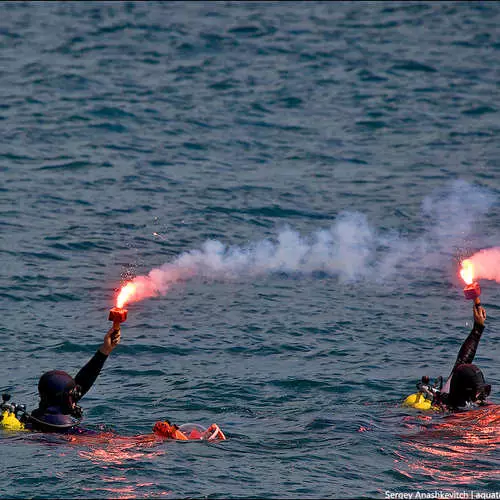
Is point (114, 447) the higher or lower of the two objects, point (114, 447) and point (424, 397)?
the lower

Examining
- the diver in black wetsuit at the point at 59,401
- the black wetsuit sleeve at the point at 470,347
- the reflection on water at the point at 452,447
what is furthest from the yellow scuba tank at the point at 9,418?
the black wetsuit sleeve at the point at 470,347

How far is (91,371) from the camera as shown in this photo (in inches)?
580

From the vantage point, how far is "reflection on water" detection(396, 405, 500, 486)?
44.8 ft

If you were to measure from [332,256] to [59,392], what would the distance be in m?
10.1

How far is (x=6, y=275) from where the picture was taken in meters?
21.9

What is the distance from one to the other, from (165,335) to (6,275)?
406cm

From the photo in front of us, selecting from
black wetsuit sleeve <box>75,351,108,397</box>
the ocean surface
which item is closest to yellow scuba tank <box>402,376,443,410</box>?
the ocean surface

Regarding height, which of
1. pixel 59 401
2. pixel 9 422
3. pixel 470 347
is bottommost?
pixel 9 422

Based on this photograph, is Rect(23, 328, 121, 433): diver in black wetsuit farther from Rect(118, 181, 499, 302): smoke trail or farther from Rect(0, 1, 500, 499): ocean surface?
Rect(118, 181, 499, 302): smoke trail

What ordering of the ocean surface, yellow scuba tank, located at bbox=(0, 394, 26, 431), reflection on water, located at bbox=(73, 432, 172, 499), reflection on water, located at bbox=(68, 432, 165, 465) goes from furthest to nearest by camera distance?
yellow scuba tank, located at bbox=(0, 394, 26, 431) < the ocean surface < reflection on water, located at bbox=(68, 432, 165, 465) < reflection on water, located at bbox=(73, 432, 172, 499)

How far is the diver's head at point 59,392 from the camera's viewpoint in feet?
47.4

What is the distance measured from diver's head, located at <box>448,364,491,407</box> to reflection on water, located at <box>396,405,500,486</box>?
0.18m

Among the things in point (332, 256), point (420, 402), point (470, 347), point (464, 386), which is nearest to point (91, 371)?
point (420, 402)

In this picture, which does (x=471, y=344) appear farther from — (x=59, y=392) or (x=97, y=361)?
(x=59, y=392)
